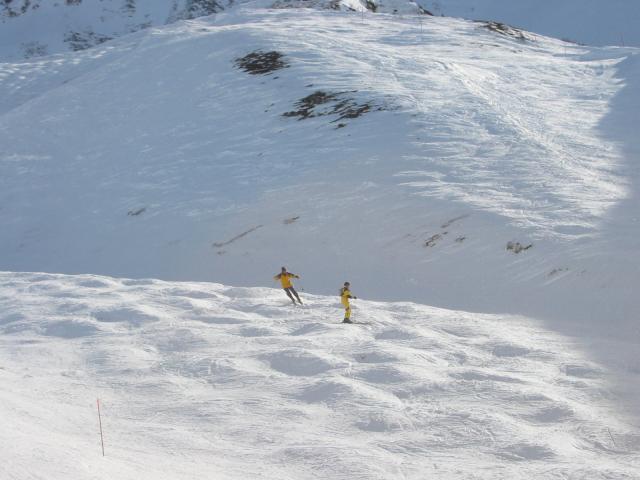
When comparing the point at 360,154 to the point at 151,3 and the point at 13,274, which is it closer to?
the point at 13,274

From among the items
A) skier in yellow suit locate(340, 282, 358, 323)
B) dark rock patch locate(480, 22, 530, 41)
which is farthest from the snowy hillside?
skier in yellow suit locate(340, 282, 358, 323)

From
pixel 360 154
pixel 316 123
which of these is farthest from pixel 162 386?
pixel 316 123

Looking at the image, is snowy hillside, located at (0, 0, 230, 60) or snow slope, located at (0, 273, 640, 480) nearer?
snow slope, located at (0, 273, 640, 480)

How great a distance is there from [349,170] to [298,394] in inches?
569

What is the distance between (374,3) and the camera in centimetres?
5388

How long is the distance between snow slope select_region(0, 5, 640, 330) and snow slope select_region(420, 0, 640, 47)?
142 ft

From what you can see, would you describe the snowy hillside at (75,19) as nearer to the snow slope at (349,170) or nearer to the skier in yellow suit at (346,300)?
the snow slope at (349,170)

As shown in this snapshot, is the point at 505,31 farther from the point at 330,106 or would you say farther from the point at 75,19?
the point at 75,19

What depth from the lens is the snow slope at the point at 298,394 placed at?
1028 centimetres

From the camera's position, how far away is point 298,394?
13.0 metres

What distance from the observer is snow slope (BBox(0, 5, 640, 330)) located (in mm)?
21359

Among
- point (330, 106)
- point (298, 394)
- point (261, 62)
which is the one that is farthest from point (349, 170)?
point (298, 394)

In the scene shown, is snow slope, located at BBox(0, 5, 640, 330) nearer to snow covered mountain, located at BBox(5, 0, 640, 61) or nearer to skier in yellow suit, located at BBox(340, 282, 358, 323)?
skier in yellow suit, located at BBox(340, 282, 358, 323)

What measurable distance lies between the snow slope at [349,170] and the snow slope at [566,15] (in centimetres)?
4319
